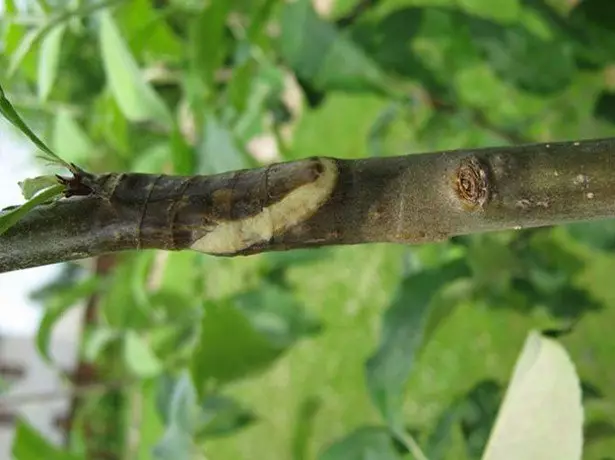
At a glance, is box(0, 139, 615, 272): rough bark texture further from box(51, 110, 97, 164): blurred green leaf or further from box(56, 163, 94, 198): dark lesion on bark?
box(51, 110, 97, 164): blurred green leaf

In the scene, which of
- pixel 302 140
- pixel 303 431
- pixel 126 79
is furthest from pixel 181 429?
pixel 302 140

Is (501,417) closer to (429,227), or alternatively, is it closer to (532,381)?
(532,381)

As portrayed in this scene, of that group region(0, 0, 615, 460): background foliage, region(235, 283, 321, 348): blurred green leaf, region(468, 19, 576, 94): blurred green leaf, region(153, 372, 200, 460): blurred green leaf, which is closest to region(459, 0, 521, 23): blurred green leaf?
region(0, 0, 615, 460): background foliage

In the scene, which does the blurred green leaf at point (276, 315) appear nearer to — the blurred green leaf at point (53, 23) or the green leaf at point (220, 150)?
the green leaf at point (220, 150)

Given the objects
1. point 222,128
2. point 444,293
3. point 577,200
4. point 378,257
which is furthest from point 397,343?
point 378,257

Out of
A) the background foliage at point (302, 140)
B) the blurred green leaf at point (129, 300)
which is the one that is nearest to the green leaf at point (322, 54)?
the background foliage at point (302, 140)

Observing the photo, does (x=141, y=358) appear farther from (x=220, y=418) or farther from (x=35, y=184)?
(x=35, y=184)

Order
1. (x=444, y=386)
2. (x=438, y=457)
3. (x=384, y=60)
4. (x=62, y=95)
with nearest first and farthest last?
(x=438, y=457)
(x=384, y=60)
(x=62, y=95)
(x=444, y=386)
